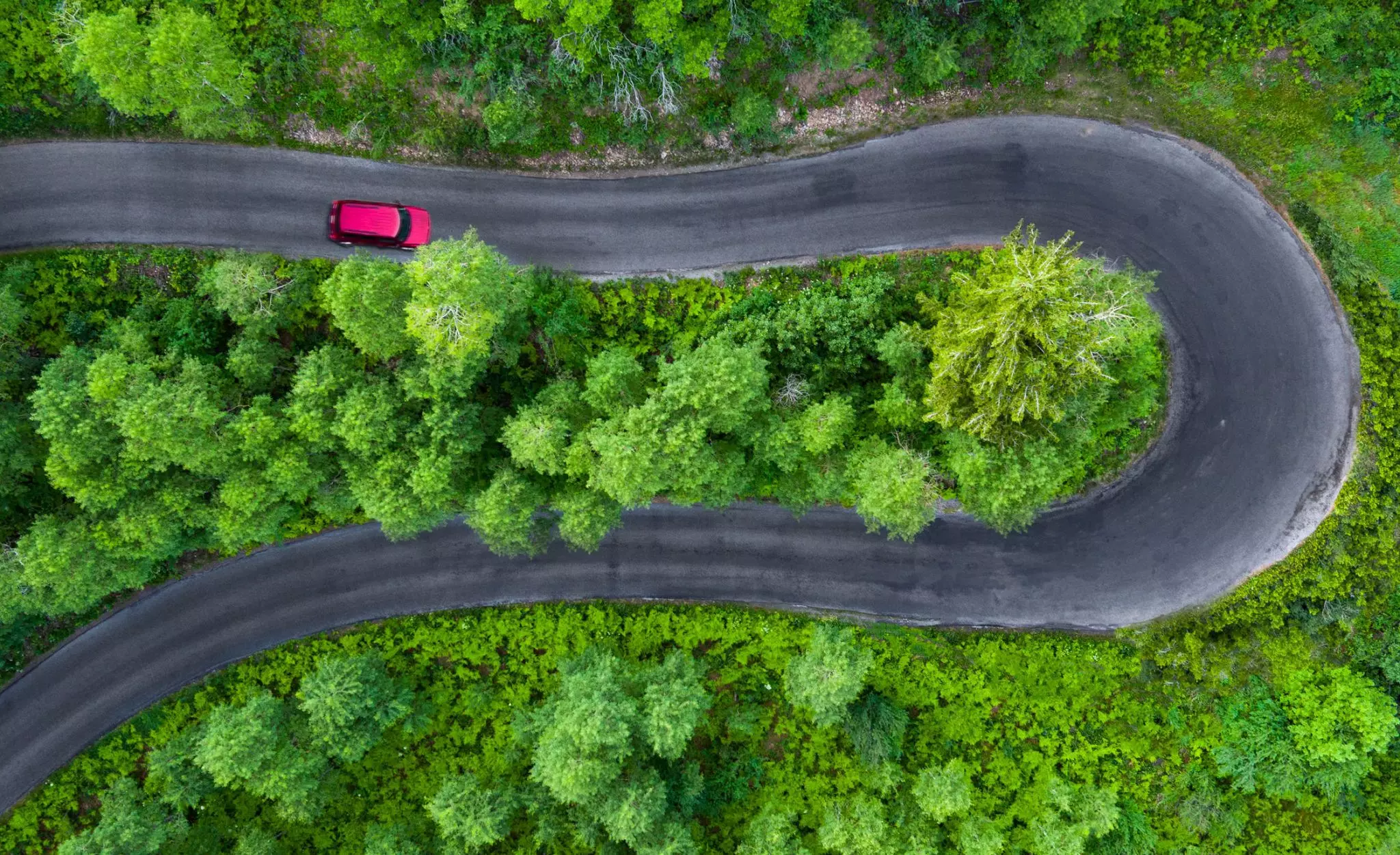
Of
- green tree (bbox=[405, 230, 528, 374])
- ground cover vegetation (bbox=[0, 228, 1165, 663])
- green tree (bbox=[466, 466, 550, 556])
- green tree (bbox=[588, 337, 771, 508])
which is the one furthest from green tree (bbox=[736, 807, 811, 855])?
green tree (bbox=[405, 230, 528, 374])

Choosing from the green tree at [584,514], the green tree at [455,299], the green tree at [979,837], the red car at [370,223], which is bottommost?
the green tree at [979,837]

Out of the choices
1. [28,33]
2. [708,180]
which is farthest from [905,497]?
[28,33]

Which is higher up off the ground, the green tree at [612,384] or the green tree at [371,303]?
the green tree at [371,303]

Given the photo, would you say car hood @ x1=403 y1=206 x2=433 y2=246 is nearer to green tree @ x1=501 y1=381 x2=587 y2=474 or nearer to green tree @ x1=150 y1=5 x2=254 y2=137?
green tree @ x1=150 y1=5 x2=254 y2=137

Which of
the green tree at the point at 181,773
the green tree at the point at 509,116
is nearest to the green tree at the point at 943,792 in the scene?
the green tree at the point at 181,773

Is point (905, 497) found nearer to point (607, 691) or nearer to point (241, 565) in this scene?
point (607, 691)

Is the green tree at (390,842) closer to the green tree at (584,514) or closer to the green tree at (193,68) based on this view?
the green tree at (584,514)
